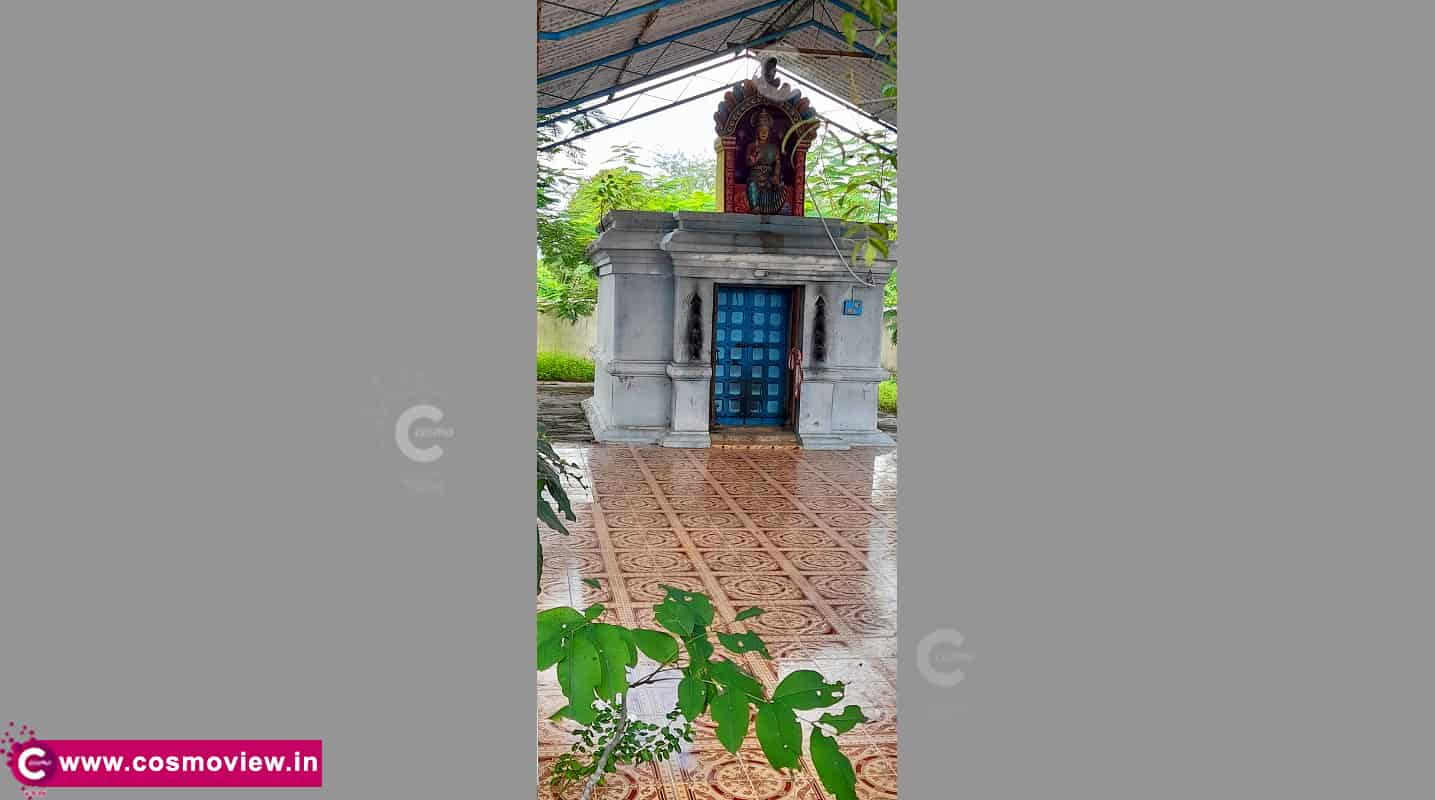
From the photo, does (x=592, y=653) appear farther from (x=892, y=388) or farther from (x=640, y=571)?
(x=892, y=388)

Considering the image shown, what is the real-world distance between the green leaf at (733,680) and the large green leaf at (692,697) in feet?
0.10

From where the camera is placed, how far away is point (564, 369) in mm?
14773

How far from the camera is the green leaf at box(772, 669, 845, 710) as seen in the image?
5.61ft

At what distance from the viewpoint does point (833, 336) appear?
8.73 meters

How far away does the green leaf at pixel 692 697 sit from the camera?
67.1 inches

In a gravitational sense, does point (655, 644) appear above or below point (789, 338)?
below

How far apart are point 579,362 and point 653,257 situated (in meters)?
6.66

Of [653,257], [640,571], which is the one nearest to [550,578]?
[640,571]

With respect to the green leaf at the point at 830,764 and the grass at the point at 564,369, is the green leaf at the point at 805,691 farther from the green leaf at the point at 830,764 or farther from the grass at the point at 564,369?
the grass at the point at 564,369

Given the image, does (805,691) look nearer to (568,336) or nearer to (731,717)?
(731,717)

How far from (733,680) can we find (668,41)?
8.82m
